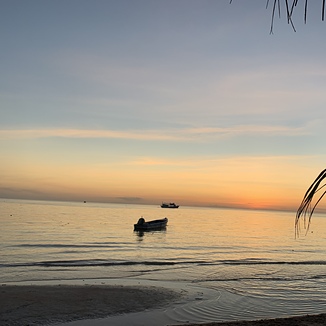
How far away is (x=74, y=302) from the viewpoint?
12547 mm

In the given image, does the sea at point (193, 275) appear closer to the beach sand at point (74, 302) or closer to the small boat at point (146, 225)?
the beach sand at point (74, 302)

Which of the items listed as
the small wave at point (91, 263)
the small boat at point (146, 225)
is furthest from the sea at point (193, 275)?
the small boat at point (146, 225)

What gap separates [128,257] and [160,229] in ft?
108

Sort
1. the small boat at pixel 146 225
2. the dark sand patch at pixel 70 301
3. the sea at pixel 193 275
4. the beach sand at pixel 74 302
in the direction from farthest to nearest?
the small boat at pixel 146 225, the sea at pixel 193 275, the dark sand patch at pixel 70 301, the beach sand at pixel 74 302

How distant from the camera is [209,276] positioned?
20.0 meters

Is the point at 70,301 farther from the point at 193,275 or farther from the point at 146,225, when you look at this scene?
the point at 146,225

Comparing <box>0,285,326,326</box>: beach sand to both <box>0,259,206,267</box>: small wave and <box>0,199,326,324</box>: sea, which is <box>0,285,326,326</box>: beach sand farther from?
<box>0,259,206,267</box>: small wave

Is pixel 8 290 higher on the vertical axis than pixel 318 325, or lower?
lower

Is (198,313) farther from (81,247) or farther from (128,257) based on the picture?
(81,247)

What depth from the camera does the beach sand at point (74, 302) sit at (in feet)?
35.3

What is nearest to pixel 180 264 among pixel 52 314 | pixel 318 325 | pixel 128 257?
pixel 128 257

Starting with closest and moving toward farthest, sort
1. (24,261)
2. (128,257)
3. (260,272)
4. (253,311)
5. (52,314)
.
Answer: (52,314) < (253,311) < (260,272) < (24,261) < (128,257)

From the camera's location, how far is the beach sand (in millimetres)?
10773

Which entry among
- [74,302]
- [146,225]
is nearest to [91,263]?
[74,302]
